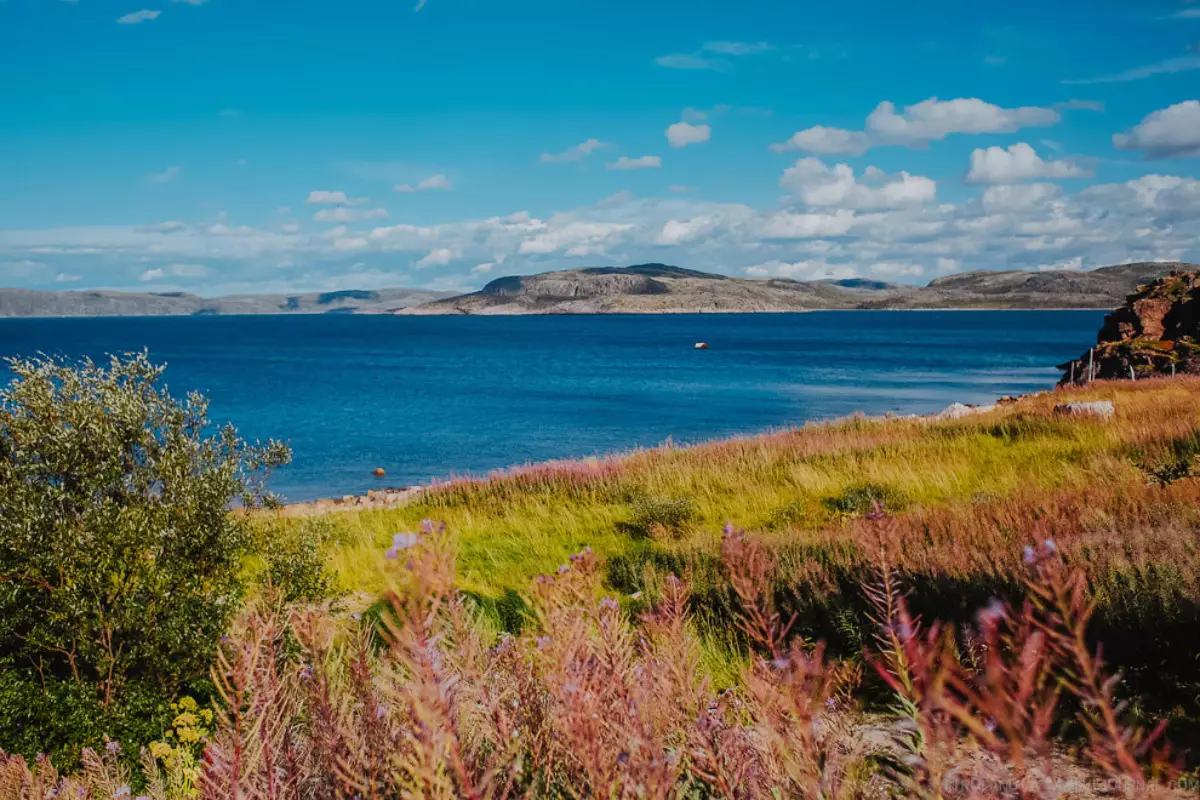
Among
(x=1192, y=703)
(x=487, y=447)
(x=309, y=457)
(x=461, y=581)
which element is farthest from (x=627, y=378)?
(x=1192, y=703)

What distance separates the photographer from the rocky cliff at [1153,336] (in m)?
30.1

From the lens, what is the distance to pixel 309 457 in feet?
130

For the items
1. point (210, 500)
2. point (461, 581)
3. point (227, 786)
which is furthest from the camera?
point (461, 581)

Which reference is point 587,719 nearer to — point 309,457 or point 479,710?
point 479,710

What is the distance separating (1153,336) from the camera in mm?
35031

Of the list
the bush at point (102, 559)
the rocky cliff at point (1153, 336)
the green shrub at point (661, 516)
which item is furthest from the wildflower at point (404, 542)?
the rocky cliff at point (1153, 336)

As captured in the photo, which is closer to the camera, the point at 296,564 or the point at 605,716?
the point at 605,716

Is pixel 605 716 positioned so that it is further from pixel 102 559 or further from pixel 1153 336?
pixel 1153 336

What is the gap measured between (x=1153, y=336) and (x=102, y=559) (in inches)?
1554

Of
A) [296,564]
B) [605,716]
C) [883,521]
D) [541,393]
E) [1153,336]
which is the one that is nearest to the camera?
[883,521]

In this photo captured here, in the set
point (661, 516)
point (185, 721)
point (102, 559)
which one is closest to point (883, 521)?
point (185, 721)

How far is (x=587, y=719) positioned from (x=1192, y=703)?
4.39 metres

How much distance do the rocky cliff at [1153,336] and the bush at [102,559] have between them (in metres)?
30.1

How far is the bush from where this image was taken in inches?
257
